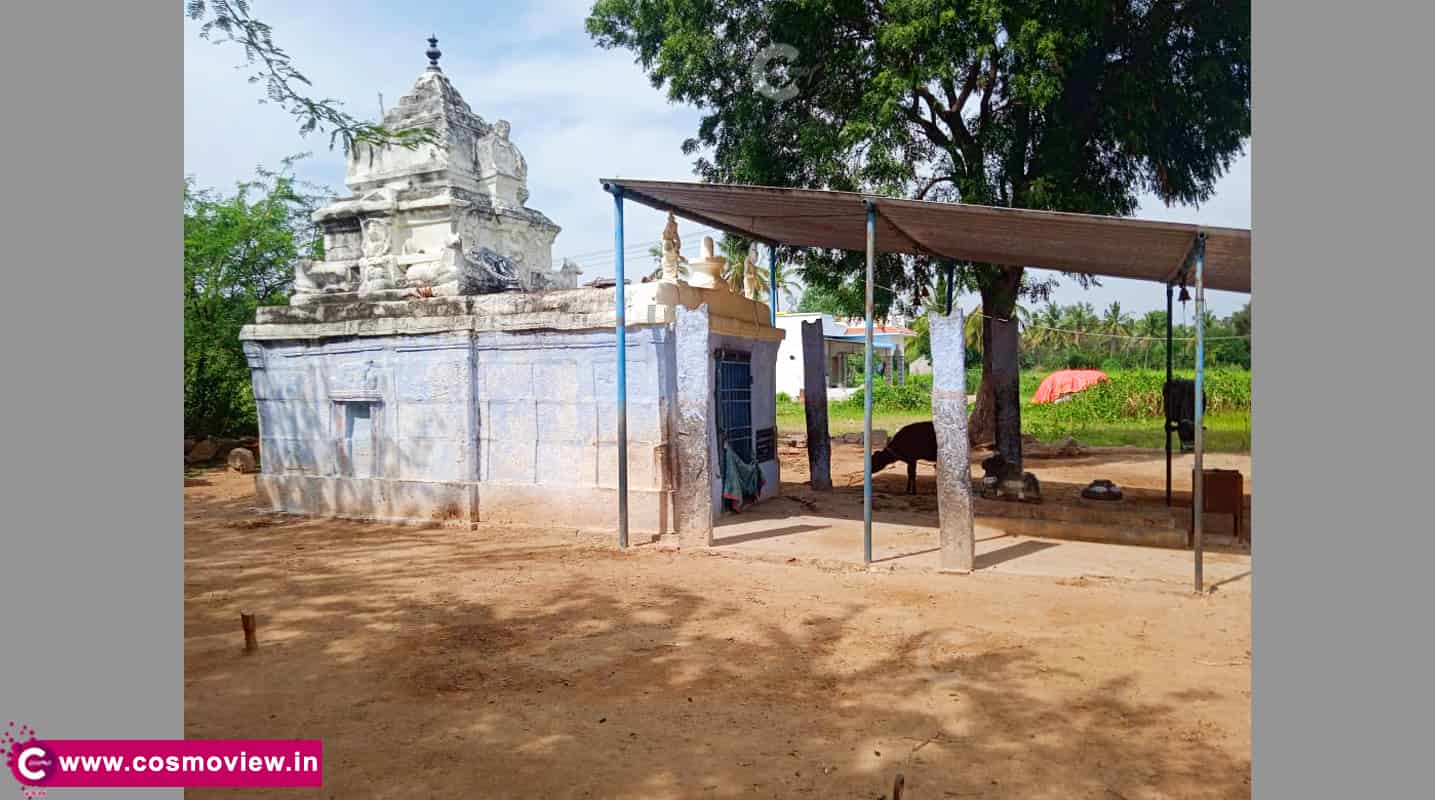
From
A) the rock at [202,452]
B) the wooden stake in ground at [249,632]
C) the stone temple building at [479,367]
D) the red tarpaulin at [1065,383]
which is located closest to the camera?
the wooden stake in ground at [249,632]

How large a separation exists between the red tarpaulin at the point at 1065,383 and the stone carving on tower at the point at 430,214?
19.8 m

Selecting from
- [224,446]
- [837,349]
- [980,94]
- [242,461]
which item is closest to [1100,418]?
[980,94]

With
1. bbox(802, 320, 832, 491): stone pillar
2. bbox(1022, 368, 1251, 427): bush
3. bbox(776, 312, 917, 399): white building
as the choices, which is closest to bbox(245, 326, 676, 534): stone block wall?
bbox(802, 320, 832, 491): stone pillar

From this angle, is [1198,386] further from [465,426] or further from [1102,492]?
[465,426]

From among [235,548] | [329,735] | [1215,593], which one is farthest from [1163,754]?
[235,548]

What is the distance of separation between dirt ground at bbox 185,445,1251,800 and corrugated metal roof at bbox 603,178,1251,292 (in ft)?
8.62

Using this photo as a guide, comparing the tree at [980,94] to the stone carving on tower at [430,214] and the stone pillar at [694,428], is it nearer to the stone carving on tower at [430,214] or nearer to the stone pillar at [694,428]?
the stone carving on tower at [430,214]

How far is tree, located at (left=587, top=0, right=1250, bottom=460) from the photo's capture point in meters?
11.0

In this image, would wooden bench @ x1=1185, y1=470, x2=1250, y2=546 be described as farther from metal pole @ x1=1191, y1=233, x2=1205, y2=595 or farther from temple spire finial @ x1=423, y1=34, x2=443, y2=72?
temple spire finial @ x1=423, y1=34, x2=443, y2=72

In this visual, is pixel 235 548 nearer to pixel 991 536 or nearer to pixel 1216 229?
pixel 991 536

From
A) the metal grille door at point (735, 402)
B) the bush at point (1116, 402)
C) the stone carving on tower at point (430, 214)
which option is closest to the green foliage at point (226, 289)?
the stone carving on tower at point (430, 214)

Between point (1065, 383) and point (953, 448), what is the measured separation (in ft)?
74.2

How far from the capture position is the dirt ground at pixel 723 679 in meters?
3.65

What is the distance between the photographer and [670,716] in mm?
4281
